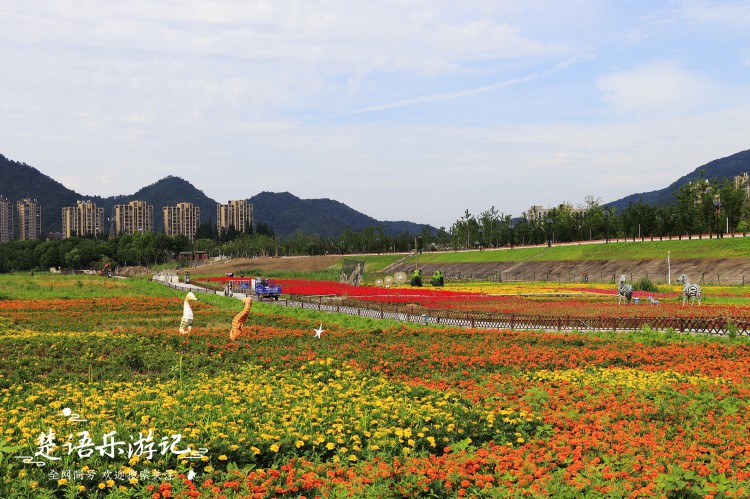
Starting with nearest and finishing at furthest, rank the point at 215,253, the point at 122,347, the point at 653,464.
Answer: the point at 653,464 → the point at 122,347 → the point at 215,253

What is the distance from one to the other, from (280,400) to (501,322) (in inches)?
674

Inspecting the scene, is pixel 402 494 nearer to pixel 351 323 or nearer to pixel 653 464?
pixel 653 464

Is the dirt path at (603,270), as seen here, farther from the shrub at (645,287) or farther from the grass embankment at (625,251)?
the shrub at (645,287)

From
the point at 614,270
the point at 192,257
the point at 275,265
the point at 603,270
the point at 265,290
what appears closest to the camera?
the point at 265,290

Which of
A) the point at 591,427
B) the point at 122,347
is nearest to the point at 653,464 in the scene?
the point at 591,427

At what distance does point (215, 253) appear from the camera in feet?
577

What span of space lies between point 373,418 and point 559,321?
1645 cm

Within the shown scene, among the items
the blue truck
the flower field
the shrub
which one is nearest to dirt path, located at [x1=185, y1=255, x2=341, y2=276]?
the blue truck

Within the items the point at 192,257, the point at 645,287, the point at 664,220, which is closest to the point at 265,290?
the point at 645,287

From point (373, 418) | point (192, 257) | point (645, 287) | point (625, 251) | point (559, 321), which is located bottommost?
point (645, 287)

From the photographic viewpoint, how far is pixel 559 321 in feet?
82.4

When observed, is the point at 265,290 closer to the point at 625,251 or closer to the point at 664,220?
the point at 625,251

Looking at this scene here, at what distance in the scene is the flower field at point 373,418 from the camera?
7.90 meters

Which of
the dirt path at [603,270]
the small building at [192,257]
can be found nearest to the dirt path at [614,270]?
the dirt path at [603,270]
